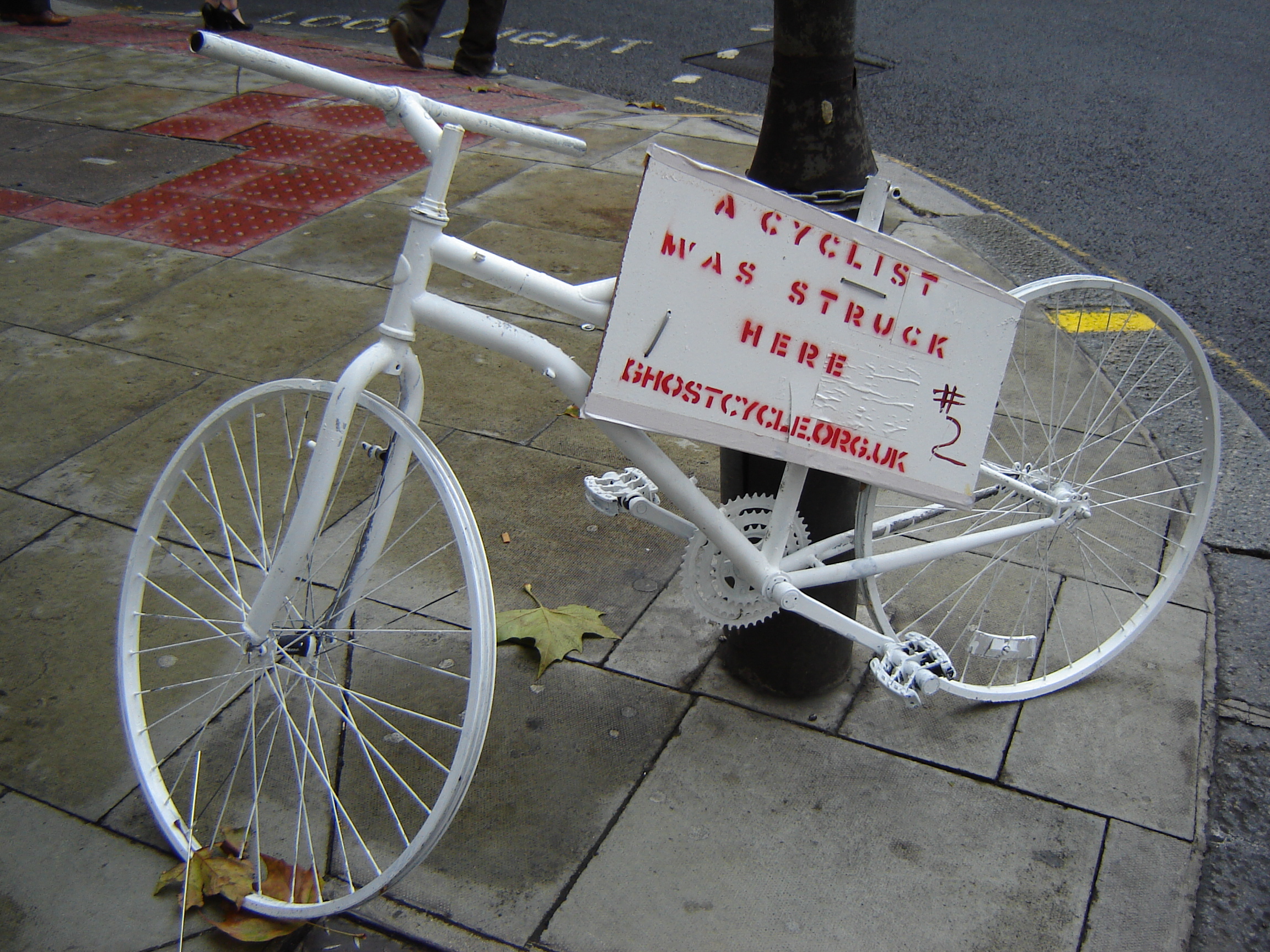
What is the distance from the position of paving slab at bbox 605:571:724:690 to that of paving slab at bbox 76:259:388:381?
6.49 ft

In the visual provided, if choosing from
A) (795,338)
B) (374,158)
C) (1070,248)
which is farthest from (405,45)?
(795,338)

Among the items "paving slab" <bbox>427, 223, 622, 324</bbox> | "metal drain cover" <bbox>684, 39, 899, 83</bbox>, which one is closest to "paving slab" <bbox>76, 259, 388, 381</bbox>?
"paving slab" <bbox>427, 223, 622, 324</bbox>

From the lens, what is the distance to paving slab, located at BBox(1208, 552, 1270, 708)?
9.46ft

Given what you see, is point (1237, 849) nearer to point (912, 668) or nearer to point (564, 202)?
point (912, 668)

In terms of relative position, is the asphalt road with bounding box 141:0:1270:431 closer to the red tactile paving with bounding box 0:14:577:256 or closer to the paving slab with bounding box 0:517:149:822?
the red tactile paving with bounding box 0:14:577:256

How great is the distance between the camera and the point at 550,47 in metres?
9.41

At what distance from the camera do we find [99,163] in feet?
20.4

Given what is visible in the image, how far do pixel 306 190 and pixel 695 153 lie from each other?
2.44 meters

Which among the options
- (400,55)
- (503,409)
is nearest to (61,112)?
(400,55)

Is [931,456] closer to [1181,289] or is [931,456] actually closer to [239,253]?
[1181,289]

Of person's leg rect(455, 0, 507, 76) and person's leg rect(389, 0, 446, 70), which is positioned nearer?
person's leg rect(455, 0, 507, 76)

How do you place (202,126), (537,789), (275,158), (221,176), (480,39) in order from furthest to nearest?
(480,39)
(202,126)
(275,158)
(221,176)
(537,789)

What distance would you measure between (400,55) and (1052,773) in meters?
7.86

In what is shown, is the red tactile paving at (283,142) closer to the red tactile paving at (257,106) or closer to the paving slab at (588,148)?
the red tactile paving at (257,106)
